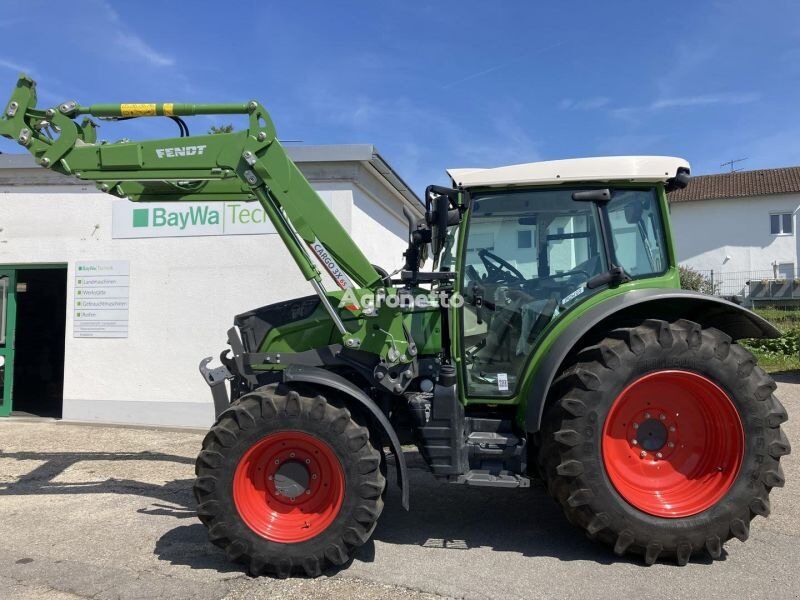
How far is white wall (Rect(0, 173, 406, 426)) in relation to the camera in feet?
25.9

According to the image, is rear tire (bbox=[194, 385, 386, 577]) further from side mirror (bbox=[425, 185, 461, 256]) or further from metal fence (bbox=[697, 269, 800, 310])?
metal fence (bbox=[697, 269, 800, 310])

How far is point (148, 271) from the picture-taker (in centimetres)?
819

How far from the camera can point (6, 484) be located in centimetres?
539

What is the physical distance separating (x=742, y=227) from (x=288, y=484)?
30879mm

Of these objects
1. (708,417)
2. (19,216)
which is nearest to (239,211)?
(19,216)

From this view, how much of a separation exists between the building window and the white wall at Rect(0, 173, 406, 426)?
26951 millimetres

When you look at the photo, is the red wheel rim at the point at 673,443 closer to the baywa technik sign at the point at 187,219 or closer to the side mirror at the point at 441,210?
the side mirror at the point at 441,210

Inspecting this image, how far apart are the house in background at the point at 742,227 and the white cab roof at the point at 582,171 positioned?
25.8 metres

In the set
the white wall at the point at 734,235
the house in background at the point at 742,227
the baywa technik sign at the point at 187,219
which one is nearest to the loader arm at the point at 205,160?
the baywa technik sign at the point at 187,219

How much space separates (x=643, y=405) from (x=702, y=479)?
0.58 metres

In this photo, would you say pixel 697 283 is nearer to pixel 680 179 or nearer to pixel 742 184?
pixel 742 184

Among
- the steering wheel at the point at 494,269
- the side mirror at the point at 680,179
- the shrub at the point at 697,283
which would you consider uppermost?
the shrub at the point at 697,283

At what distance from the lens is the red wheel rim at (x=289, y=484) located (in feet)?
11.7

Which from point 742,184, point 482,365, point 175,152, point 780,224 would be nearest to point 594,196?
point 482,365
